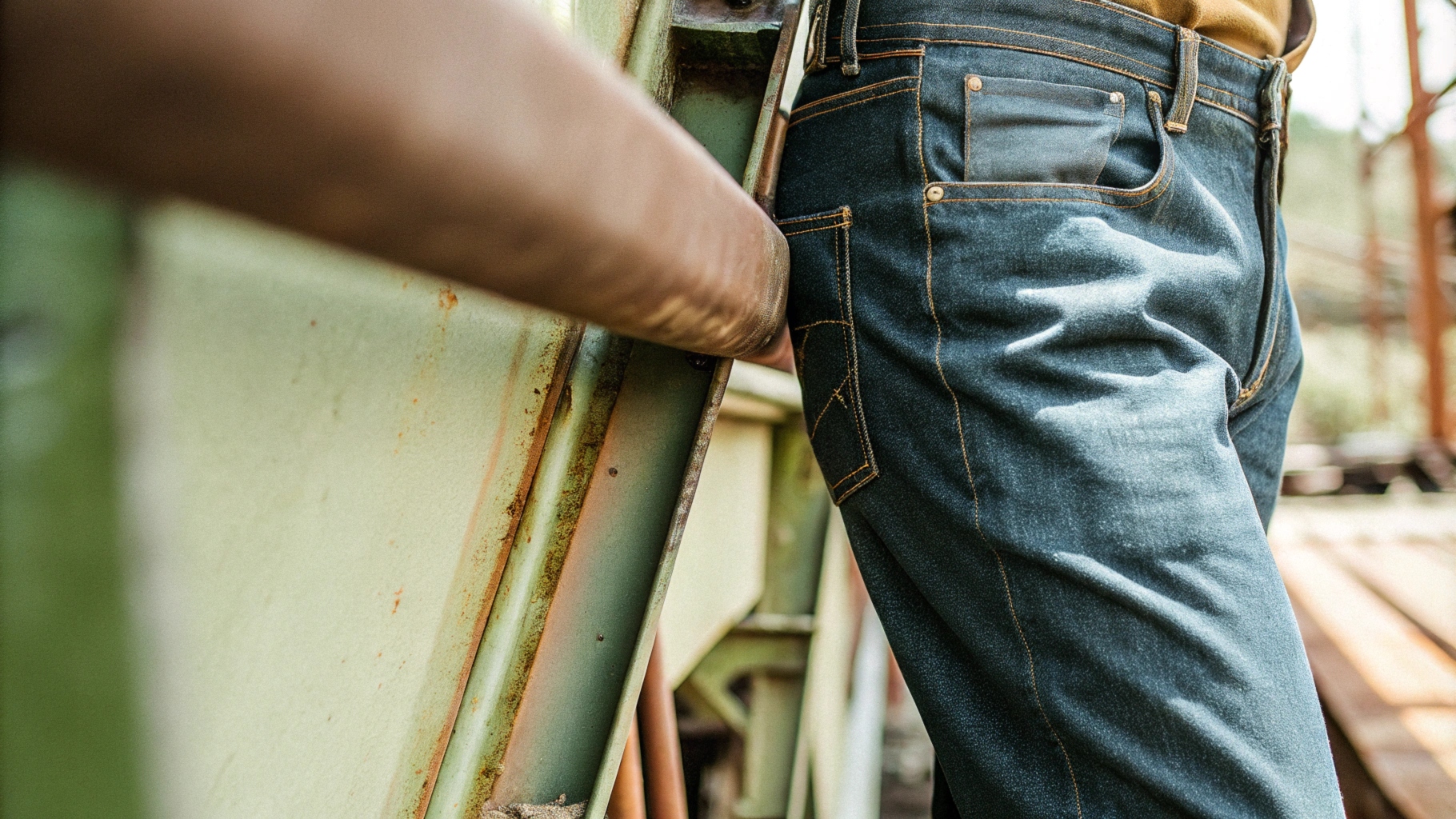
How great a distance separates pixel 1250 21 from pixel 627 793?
111 centimetres

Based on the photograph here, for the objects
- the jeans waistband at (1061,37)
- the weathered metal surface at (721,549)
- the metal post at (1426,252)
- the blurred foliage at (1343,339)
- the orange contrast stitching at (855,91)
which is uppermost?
the blurred foliage at (1343,339)

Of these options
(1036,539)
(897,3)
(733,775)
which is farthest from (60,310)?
(733,775)

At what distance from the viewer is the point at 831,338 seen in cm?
100

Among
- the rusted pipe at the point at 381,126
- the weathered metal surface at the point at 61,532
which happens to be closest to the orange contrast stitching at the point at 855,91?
the rusted pipe at the point at 381,126

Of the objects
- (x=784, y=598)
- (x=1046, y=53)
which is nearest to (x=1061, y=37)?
(x=1046, y=53)

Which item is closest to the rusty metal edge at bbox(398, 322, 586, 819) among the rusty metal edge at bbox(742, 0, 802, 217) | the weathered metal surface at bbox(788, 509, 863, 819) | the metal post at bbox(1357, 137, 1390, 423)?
the rusty metal edge at bbox(742, 0, 802, 217)

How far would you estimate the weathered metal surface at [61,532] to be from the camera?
0.68 feet

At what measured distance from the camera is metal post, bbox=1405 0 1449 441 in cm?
663

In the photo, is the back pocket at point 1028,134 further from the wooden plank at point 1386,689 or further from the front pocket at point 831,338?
the wooden plank at point 1386,689

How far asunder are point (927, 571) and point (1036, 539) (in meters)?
0.12

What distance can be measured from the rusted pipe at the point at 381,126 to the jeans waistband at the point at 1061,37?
59cm

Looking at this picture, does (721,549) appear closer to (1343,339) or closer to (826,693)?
(826,693)

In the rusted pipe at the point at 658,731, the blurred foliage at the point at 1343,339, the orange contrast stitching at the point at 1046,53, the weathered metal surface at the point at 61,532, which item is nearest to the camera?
the weathered metal surface at the point at 61,532

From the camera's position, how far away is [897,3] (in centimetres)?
99
